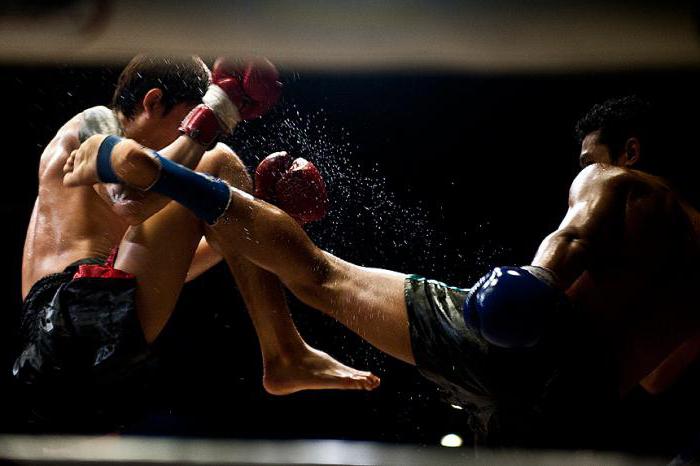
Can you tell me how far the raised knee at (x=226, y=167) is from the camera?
2061mm

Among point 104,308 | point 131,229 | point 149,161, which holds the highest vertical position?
point 149,161

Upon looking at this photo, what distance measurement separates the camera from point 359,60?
38.2 inches

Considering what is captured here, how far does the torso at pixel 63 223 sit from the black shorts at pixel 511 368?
78 centimetres

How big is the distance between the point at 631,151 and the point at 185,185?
1.10 metres

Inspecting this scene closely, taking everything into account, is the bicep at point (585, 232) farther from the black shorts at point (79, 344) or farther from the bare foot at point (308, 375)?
the black shorts at point (79, 344)

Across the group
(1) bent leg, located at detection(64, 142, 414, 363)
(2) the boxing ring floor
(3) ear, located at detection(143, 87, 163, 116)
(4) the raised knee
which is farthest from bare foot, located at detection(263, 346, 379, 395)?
(2) the boxing ring floor

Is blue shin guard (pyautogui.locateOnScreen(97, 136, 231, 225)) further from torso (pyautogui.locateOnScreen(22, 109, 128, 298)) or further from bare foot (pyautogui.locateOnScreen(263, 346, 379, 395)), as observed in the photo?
bare foot (pyautogui.locateOnScreen(263, 346, 379, 395))

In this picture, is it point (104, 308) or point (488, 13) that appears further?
point (104, 308)

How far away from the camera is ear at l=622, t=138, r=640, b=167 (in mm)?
2037

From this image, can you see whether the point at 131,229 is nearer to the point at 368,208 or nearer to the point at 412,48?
the point at 368,208

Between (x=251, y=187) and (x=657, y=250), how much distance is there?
1.01 m

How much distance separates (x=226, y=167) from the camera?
6.83ft

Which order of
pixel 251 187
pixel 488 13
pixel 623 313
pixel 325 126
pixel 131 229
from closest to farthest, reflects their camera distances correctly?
pixel 488 13, pixel 623 313, pixel 131 229, pixel 251 187, pixel 325 126

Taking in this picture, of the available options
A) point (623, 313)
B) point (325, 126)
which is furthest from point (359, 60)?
point (325, 126)
